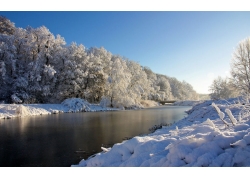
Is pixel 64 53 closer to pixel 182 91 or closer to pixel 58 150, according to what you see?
pixel 58 150

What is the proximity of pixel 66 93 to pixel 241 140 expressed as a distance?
95.8 ft

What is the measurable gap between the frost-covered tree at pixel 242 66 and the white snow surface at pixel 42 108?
17.4m

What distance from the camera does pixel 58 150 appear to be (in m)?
7.52

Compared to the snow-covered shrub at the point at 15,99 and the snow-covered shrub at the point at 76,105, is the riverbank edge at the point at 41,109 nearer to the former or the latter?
the snow-covered shrub at the point at 76,105

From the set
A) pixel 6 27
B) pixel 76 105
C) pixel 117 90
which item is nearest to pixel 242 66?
pixel 117 90

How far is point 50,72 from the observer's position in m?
27.8

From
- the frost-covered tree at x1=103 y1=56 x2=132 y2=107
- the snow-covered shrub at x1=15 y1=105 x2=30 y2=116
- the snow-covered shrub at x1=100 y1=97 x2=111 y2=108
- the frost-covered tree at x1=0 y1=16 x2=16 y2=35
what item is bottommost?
the snow-covered shrub at x1=15 y1=105 x2=30 y2=116

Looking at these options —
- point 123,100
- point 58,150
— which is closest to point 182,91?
point 123,100

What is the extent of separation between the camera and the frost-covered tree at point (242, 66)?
53.2 feet

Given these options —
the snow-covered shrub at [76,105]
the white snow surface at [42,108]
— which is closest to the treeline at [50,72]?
the white snow surface at [42,108]

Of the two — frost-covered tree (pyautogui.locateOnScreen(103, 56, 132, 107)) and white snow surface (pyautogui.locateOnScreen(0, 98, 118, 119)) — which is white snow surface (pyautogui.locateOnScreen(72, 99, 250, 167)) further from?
frost-covered tree (pyautogui.locateOnScreen(103, 56, 132, 107))

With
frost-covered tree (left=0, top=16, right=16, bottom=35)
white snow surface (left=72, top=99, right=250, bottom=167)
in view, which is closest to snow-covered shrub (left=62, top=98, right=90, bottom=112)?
frost-covered tree (left=0, top=16, right=16, bottom=35)

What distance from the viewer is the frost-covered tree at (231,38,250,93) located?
1622 centimetres

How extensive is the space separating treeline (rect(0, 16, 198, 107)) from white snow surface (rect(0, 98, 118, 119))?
9.89 ft
